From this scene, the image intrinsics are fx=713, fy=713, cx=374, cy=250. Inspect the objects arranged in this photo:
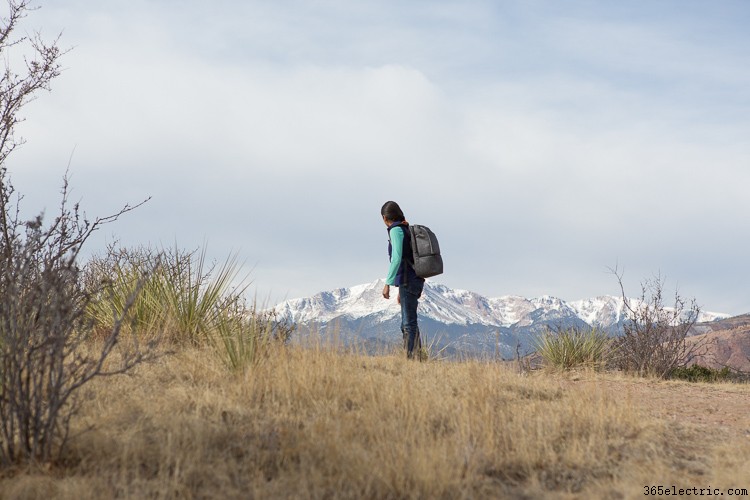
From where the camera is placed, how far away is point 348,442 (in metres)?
4.86

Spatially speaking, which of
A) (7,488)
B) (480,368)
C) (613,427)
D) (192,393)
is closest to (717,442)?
(613,427)

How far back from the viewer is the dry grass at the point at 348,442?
4262 millimetres

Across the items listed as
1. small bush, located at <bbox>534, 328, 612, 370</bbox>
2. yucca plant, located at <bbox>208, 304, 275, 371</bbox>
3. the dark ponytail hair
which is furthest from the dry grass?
small bush, located at <bbox>534, 328, 612, 370</bbox>

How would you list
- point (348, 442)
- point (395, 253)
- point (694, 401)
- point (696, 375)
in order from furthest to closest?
point (696, 375)
point (395, 253)
point (694, 401)
point (348, 442)

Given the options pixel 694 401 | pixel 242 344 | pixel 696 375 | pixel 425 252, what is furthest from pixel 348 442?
pixel 696 375

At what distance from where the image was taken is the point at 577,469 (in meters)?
4.97

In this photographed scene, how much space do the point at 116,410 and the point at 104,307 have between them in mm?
4441

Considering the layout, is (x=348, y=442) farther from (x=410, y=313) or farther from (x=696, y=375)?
(x=696, y=375)

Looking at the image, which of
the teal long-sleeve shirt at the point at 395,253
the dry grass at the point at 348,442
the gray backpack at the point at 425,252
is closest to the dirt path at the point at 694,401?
the dry grass at the point at 348,442

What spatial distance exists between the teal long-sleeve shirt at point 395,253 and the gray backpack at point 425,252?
157mm

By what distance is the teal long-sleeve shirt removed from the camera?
909cm

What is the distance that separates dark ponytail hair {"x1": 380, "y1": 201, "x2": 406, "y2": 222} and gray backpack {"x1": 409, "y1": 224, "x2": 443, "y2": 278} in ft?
1.23

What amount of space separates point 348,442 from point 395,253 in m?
4.49

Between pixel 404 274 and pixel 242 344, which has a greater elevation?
pixel 404 274
